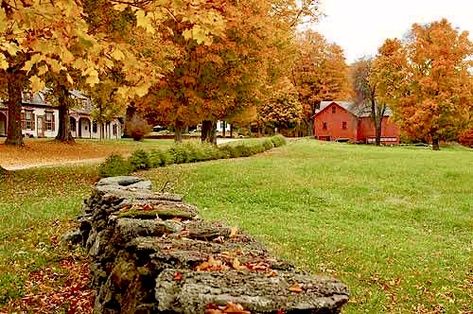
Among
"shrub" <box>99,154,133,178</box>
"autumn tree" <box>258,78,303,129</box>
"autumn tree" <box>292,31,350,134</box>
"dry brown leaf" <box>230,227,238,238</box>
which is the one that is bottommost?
"shrub" <box>99,154,133,178</box>

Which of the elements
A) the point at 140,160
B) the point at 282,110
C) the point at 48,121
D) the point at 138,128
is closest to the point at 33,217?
the point at 140,160

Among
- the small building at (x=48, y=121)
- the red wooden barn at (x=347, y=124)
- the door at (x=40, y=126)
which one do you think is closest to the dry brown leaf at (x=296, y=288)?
the small building at (x=48, y=121)

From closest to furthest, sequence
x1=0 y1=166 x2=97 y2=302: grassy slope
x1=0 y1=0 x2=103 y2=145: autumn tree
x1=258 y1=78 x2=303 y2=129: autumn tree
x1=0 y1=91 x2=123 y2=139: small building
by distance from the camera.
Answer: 1. x1=0 y1=0 x2=103 y2=145: autumn tree
2. x1=0 y1=166 x2=97 y2=302: grassy slope
3. x1=0 y1=91 x2=123 y2=139: small building
4. x1=258 y1=78 x2=303 y2=129: autumn tree

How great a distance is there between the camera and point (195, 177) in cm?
1894

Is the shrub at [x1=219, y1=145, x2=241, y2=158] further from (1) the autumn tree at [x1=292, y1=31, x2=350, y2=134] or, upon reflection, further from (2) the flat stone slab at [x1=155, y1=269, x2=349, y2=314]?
(1) the autumn tree at [x1=292, y1=31, x2=350, y2=134]

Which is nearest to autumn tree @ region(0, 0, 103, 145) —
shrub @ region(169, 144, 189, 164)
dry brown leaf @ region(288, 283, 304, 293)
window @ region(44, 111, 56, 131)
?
dry brown leaf @ region(288, 283, 304, 293)

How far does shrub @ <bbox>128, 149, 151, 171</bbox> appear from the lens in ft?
68.7

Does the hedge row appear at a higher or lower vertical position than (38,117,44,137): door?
lower

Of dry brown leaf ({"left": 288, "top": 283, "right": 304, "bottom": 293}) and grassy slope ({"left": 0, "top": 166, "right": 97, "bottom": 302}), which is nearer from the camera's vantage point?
dry brown leaf ({"left": 288, "top": 283, "right": 304, "bottom": 293})

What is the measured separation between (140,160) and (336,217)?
964 centimetres

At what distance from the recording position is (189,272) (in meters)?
3.81

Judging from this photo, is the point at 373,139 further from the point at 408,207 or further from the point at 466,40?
the point at 408,207

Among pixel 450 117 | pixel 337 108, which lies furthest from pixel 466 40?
pixel 337 108

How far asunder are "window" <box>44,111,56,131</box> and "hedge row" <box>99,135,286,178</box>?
1178 inches
